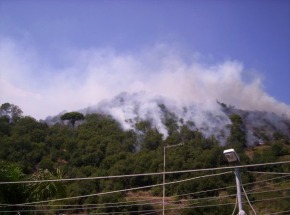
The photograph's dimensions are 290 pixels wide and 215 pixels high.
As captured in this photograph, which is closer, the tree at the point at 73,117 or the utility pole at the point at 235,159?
the utility pole at the point at 235,159

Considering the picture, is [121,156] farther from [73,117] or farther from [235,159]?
[235,159]

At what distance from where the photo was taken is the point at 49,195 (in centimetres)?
1088

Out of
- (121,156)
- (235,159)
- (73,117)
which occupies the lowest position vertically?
(235,159)

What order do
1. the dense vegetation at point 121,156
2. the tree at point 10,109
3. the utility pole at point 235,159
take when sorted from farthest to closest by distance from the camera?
1. the tree at point 10,109
2. the dense vegetation at point 121,156
3. the utility pole at point 235,159

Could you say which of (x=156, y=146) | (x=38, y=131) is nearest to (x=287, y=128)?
(x=156, y=146)

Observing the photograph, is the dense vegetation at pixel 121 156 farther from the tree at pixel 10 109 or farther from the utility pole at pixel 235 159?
the utility pole at pixel 235 159

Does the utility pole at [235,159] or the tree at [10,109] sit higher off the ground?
the tree at [10,109]

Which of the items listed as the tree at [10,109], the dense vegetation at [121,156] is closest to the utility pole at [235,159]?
the dense vegetation at [121,156]

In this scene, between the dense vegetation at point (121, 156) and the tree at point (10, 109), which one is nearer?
the dense vegetation at point (121, 156)

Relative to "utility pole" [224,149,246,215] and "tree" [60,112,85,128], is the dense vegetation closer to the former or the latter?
"tree" [60,112,85,128]

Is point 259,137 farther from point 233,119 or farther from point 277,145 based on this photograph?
point 277,145

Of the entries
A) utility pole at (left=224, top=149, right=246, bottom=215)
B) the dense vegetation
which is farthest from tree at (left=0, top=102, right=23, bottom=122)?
utility pole at (left=224, top=149, right=246, bottom=215)

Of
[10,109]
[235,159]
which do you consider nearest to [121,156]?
[10,109]

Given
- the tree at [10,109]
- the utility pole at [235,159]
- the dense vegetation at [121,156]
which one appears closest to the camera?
the utility pole at [235,159]
